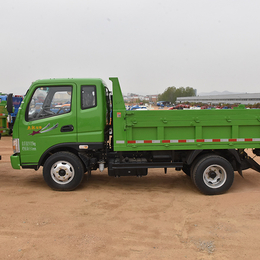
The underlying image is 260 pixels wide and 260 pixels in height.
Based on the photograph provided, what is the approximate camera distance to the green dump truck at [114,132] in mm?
5836

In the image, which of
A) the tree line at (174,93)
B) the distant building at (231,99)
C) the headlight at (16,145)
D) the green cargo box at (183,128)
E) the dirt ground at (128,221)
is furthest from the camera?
the tree line at (174,93)

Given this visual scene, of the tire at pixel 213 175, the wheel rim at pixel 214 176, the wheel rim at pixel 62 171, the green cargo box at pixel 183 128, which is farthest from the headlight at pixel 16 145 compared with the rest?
the wheel rim at pixel 214 176

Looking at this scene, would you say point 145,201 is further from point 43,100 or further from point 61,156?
point 43,100

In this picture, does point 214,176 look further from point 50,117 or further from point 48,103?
point 48,103

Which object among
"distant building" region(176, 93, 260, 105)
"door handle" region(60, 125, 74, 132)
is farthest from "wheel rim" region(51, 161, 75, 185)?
"distant building" region(176, 93, 260, 105)

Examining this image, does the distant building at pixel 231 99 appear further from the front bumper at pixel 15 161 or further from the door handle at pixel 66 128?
the front bumper at pixel 15 161

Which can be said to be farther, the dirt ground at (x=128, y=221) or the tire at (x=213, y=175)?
the tire at (x=213, y=175)

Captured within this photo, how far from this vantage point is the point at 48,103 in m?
5.93

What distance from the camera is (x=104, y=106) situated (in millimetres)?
6043

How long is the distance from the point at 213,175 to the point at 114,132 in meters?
2.37

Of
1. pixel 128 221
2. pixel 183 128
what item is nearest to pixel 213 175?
pixel 183 128

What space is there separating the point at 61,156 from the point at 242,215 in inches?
150

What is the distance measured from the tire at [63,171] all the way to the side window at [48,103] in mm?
930

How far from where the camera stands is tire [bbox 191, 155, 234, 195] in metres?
5.94
